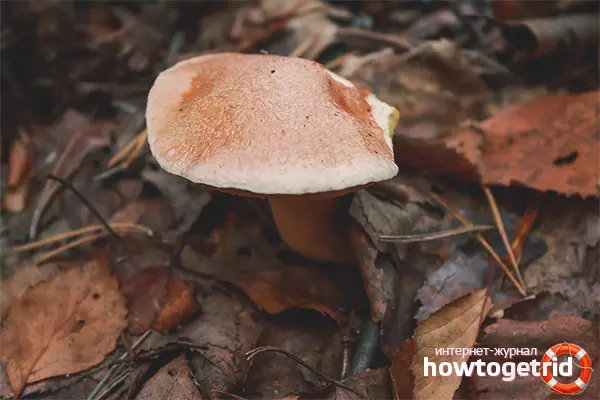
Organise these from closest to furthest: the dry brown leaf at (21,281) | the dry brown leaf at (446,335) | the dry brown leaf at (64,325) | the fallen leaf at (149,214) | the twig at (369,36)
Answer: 1. the dry brown leaf at (446,335)
2. the dry brown leaf at (64,325)
3. the dry brown leaf at (21,281)
4. the fallen leaf at (149,214)
5. the twig at (369,36)

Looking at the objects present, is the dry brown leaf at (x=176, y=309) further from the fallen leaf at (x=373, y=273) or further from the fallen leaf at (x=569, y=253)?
the fallen leaf at (x=569, y=253)

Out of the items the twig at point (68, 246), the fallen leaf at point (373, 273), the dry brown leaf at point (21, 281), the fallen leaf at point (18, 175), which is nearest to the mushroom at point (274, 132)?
the fallen leaf at point (373, 273)

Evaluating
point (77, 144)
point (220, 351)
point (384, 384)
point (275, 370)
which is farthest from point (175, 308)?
point (77, 144)

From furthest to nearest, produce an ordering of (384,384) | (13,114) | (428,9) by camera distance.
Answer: (428,9), (13,114), (384,384)

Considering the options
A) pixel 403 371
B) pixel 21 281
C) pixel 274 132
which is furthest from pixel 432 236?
pixel 21 281

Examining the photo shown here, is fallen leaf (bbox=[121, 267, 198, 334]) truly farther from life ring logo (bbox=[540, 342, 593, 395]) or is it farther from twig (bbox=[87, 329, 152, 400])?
life ring logo (bbox=[540, 342, 593, 395])

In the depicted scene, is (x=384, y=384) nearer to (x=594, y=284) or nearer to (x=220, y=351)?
(x=220, y=351)
